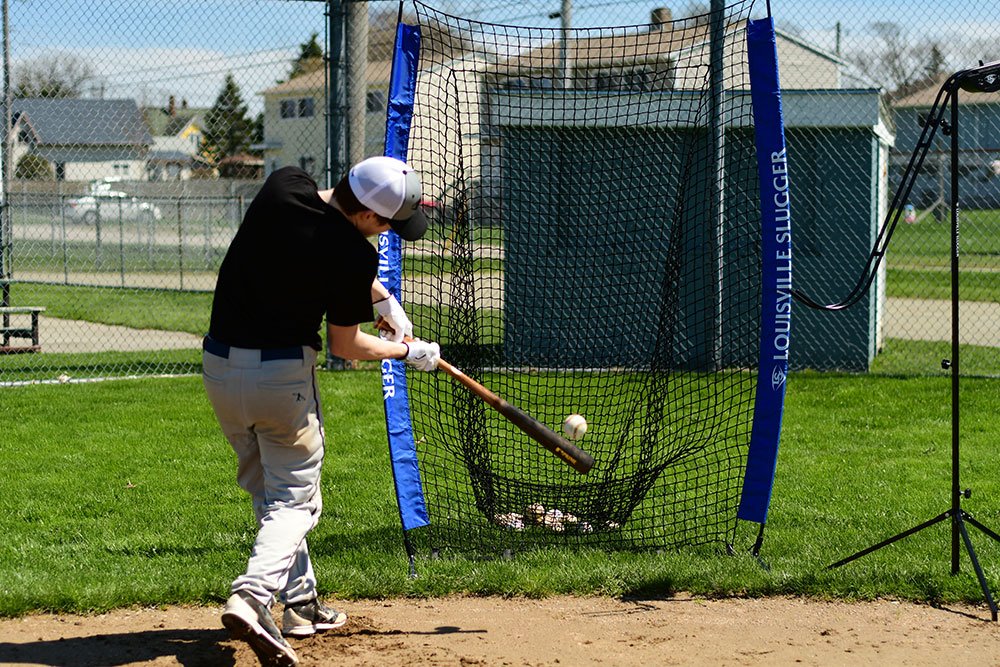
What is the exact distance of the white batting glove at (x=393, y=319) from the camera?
193 inches

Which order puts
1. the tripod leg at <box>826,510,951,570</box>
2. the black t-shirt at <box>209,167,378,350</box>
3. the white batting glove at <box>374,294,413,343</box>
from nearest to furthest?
the black t-shirt at <box>209,167,378,350</box>, the white batting glove at <box>374,294,413,343</box>, the tripod leg at <box>826,510,951,570</box>

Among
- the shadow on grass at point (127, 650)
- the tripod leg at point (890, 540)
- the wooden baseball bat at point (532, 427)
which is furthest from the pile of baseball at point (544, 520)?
the shadow on grass at point (127, 650)

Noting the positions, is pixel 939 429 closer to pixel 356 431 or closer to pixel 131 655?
pixel 356 431

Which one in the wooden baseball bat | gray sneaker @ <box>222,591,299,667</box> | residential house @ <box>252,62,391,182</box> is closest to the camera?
gray sneaker @ <box>222,591,299,667</box>

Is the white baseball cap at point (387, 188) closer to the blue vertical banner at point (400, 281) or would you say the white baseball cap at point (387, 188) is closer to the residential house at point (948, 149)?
the blue vertical banner at point (400, 281)

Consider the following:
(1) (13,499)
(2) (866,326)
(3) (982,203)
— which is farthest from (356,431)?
(3) (982,203)

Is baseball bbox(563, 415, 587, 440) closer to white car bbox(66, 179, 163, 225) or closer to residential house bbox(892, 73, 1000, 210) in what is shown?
white car bbox(66, 179, 163, 225)

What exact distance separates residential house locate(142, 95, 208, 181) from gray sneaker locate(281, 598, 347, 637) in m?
8.79

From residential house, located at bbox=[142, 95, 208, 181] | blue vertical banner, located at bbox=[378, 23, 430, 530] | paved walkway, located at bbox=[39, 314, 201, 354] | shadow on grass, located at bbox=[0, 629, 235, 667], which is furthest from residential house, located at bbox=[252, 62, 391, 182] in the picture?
shadow on grass, located at bbox=[0, 629, 235, 667]

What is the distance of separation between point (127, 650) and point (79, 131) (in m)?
8.84

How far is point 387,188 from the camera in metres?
4.31

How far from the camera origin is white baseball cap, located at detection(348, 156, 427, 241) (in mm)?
4301

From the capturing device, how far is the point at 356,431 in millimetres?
8469

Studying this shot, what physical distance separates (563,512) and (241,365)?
102 inches
